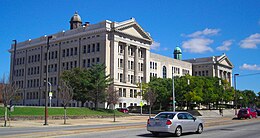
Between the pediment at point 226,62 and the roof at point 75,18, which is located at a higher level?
the roof at point 75,18

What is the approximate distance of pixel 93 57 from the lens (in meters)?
84.4

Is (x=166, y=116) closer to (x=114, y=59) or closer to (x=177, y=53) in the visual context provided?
(x=114, y=59)

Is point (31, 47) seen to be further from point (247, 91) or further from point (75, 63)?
point (247, 91)

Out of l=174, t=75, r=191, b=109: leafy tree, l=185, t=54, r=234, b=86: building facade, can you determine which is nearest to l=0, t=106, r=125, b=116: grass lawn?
l=174, t=75, r=191, b=109: leafy tree

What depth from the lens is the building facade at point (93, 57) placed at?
82312mm

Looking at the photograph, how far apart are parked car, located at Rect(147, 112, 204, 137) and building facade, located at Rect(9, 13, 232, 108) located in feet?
196

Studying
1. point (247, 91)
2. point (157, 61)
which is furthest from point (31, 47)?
point (247, 91)

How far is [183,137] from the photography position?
17781mm

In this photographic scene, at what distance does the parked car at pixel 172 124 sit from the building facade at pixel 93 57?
196ft

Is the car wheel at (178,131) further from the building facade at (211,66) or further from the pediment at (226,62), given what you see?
the pediment at (226,62)

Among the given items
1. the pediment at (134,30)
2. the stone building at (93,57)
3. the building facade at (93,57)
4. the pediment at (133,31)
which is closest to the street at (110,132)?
the stone building at (93,57)

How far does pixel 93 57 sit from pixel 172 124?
223 feet

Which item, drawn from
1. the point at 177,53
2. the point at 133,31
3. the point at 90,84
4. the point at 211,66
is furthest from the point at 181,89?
the point at 177,53

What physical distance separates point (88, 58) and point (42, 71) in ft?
61.8
